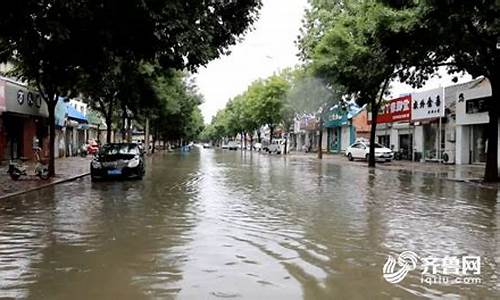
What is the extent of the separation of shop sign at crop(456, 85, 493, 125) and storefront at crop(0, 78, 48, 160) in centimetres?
2540

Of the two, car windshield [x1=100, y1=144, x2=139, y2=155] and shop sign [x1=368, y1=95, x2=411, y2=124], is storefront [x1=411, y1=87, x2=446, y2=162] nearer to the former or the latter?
shop sign [x1=368, y1=95, x2=411, y2=124]

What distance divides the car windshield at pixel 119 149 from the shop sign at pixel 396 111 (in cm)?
2669

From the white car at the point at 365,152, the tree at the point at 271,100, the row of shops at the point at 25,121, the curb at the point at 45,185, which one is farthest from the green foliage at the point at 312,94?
the curb at the point at 45,185

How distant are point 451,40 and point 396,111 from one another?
29.0m

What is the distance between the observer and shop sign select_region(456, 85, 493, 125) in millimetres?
33734

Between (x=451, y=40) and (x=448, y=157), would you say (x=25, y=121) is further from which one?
(x=448, y=157)

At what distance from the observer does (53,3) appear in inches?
437

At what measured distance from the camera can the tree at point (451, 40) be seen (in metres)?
16.2

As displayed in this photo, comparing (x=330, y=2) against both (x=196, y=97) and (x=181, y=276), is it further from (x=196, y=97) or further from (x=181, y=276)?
(x=181, y=276)

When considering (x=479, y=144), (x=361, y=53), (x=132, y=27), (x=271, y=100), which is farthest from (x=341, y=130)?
(x=132, y=27)

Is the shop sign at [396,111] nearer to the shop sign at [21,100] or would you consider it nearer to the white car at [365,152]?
the white car at [365,152]

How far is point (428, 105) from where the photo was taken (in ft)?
135

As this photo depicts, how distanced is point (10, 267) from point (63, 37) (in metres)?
5.47

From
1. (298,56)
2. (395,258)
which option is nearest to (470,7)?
(395,258)
